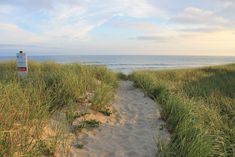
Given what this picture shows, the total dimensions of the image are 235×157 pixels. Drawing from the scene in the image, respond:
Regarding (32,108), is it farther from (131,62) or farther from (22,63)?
(131,62)

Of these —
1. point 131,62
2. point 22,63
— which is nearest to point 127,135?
point 22,63

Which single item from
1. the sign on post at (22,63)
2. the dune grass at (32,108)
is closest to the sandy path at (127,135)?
the dune grass at (32,108)

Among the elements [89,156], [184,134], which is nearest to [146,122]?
[184,134]

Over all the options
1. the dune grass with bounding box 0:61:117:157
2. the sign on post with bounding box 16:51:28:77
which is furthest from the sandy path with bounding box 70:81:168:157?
the sign on post with bounding box 16:51:28:77

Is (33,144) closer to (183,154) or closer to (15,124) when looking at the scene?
(15,124)

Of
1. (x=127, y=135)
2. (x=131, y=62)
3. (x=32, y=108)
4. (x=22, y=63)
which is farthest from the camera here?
(x=131, y=62)

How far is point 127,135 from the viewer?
6.80 m

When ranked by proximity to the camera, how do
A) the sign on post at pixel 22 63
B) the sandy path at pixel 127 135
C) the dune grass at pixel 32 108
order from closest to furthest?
1. the dune grass at pixel 32 108
2. the sandy path at pixel 127 135
3. the sign on post at pixel 22 63

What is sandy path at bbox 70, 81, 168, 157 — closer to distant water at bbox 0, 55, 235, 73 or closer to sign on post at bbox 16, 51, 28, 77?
sign on post at bbox 16, 51, 28, 77

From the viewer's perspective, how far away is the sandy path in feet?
18.9

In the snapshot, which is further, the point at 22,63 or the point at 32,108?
the point at 22,63

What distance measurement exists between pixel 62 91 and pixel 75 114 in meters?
1.10

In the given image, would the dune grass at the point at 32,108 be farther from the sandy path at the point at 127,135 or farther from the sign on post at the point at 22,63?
the sign on post at the point at 22,63

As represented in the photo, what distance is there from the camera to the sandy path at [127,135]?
227 inches
